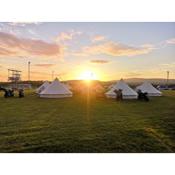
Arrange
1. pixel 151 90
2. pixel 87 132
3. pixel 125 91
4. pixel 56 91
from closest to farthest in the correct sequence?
1. pixel 87 132
2. pixel 125 91
3. pixel 56 91
4. pixel 151 90

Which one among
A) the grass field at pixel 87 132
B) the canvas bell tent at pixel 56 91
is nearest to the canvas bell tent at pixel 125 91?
the canvas bell tent at pixel 56 91

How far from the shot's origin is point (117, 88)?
9.99 meters

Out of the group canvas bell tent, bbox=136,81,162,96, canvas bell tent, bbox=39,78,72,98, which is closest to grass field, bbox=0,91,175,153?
canvas bell tent, bbox=39,78,72,98

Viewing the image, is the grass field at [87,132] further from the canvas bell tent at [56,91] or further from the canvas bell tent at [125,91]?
the canvas bell tent at [56,91]

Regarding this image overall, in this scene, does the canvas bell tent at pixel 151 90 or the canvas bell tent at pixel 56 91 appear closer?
the canvas bell tent at pixel 56 91

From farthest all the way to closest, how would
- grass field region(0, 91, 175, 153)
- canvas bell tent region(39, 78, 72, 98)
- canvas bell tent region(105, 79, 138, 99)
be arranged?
canvas bell tent region(39, 78, 72, 98) → canvas bell tent region(105, 79, 138, 99) → grass field region(0, 91, 175, 153)

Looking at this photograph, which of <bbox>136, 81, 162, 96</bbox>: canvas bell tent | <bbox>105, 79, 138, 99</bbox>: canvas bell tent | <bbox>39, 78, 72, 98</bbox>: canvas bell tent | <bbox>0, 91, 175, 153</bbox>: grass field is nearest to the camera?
<bbox>0, 91, 175, 153</bbox>: grass field

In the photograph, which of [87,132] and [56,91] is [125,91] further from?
[87,132]

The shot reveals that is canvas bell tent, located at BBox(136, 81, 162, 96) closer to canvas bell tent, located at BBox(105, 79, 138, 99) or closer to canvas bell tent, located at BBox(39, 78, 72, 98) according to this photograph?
canvas bell tent, located at BBox(105, 79, 138, 99)

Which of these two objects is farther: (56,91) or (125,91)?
(56,91)

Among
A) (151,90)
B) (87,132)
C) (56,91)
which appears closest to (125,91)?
(151,90)

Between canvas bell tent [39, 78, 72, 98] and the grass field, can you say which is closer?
the grass field

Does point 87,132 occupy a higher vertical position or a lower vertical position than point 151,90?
lower
